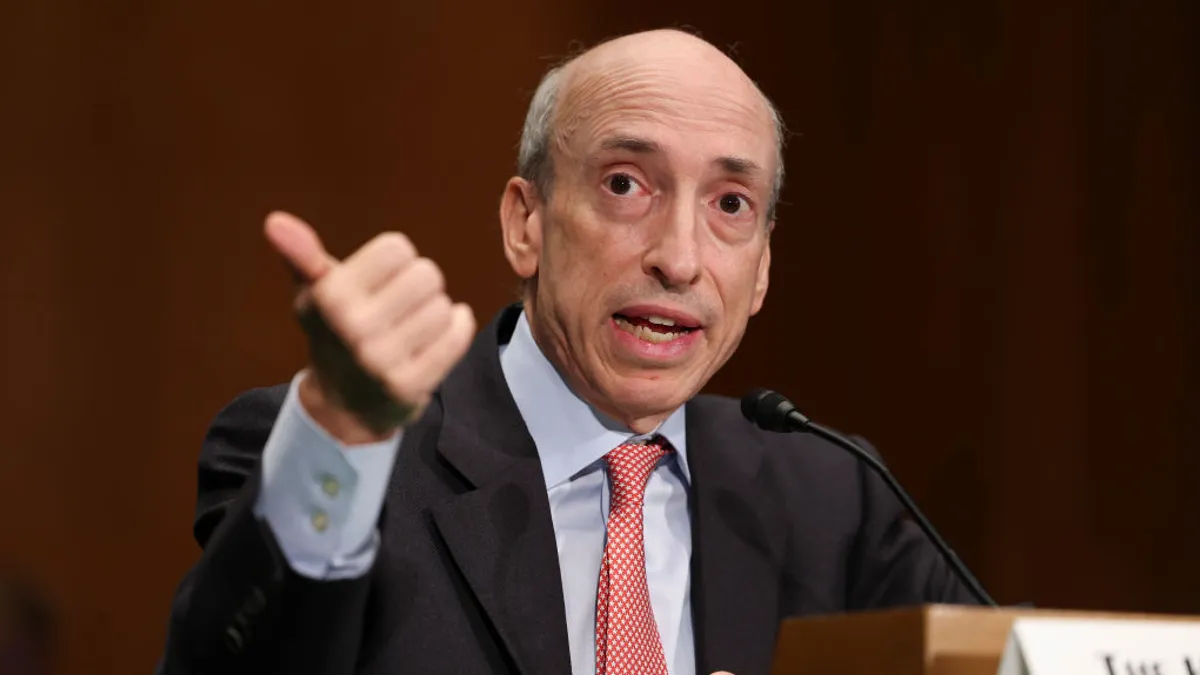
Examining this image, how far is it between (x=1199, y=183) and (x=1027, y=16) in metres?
0.61

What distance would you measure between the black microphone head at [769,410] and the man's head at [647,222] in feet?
0.52

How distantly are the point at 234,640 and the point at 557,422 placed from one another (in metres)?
0.70

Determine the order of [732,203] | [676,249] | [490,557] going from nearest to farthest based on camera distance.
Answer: [490,557], [676,249], [732,203]

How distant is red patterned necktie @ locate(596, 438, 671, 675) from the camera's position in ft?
5.55

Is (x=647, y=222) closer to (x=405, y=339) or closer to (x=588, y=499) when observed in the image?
(x=588, y=499)

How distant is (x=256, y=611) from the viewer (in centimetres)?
128

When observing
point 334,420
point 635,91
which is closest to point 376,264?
point 334,420

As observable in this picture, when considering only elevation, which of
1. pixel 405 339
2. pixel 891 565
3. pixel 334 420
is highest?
pixel 405 339

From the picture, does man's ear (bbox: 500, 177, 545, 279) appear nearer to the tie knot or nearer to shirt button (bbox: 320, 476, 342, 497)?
the tie knot

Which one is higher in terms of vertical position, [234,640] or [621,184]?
[621,184]

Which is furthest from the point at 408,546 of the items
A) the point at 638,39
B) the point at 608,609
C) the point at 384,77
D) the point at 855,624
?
the point at 384,77

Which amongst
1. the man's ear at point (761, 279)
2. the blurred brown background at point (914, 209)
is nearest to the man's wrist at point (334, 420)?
the man's ear at point (761, 279)

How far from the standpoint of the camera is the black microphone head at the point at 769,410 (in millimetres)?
1697

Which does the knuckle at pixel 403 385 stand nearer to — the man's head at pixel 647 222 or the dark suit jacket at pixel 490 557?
the dark suit jacket at pixel 490 557
